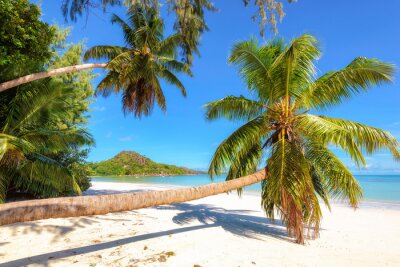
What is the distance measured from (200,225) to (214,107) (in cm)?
327

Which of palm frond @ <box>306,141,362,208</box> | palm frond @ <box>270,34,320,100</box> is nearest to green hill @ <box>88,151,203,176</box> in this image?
palm frond @ <box>270,34,320,100</box>

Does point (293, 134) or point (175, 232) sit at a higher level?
point (293, 134)

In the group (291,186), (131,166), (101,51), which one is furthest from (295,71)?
(131,166)

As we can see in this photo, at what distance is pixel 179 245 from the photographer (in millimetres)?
4848

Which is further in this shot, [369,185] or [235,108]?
[369,185]

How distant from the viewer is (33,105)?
808 cm

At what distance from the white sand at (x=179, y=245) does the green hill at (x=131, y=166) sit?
193 feet

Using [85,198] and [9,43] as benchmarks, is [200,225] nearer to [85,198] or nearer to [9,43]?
[85,198]

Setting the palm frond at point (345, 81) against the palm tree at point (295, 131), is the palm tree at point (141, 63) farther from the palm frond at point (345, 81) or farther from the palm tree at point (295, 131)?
the palm frond at point (345, 81)

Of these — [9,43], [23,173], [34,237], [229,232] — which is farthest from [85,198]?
[9,43]

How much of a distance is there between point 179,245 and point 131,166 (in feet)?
222

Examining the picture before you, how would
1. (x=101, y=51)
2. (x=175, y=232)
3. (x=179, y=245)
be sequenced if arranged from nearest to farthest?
(x=179, y=245) → (x=175, y=232) → (x=101, y=51)

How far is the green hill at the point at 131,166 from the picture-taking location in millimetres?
65312

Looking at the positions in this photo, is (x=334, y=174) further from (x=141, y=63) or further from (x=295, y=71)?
(x=141, y=63)
